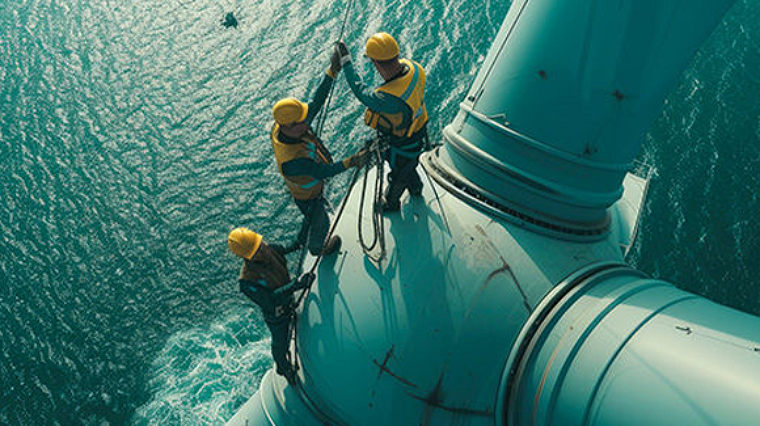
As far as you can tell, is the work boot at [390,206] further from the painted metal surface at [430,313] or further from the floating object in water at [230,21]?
the floating object in water at [230,21]

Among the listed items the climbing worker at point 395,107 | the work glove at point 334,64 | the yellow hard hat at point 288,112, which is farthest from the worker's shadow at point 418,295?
the work glove at point 334,64

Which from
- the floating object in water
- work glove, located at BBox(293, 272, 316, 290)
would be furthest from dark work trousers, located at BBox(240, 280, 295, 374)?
the floating object in water

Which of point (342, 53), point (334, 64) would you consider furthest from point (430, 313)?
point (334, 64)

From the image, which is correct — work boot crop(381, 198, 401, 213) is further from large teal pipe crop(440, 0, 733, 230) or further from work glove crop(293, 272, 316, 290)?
work glove crop(293, 272, 316, 290)

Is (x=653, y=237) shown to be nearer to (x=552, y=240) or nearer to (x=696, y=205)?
(x=696, y=205)

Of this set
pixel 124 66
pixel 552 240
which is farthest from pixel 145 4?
pixel 552 240

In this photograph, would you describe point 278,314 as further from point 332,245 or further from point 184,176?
point 184,176
